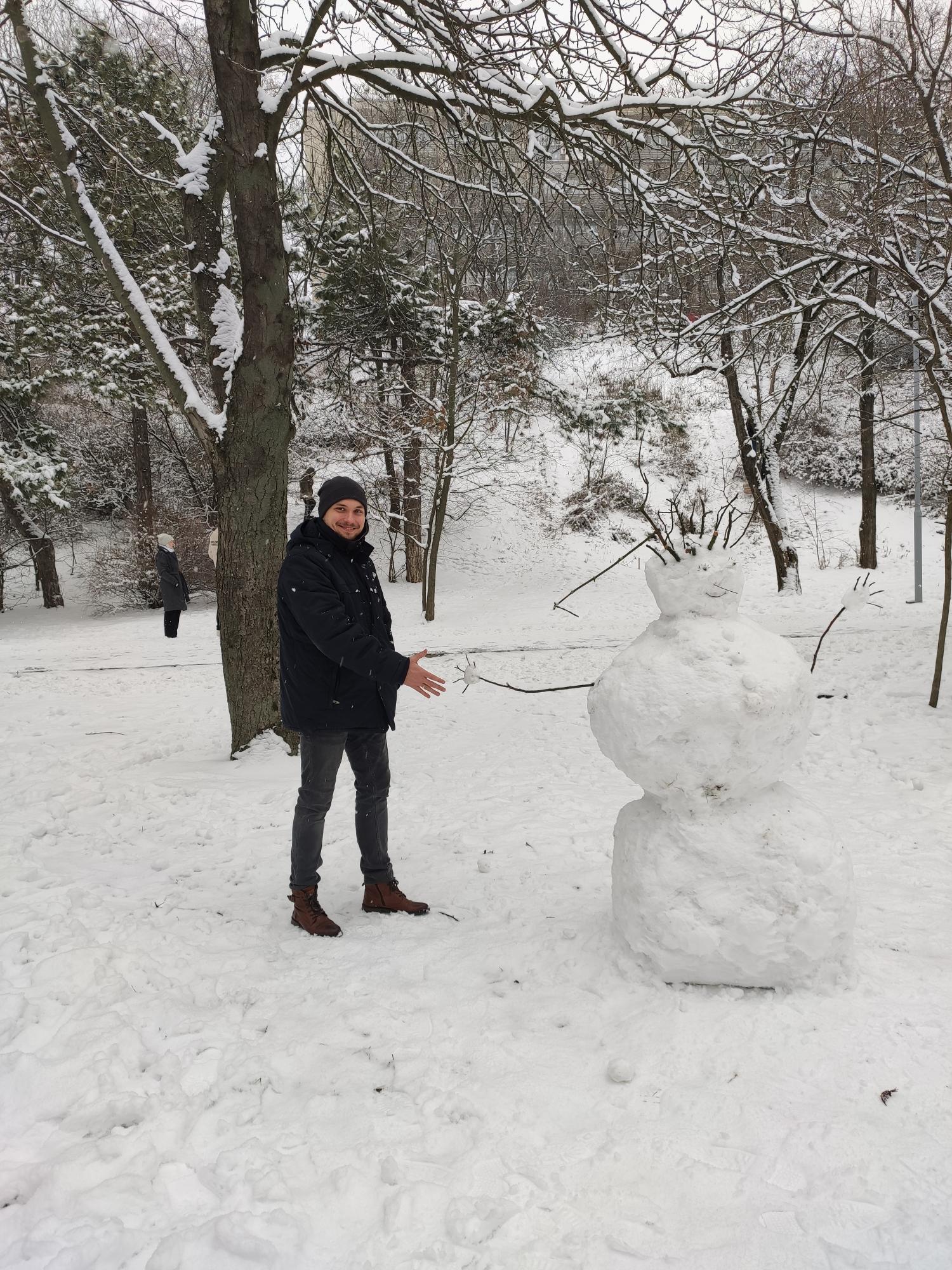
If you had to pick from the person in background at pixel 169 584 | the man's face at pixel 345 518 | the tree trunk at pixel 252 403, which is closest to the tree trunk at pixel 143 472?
the person in background at pixel 169 584

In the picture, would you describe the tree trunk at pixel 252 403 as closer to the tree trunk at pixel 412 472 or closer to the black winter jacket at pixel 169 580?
the black winter jacket at pixel 169 580

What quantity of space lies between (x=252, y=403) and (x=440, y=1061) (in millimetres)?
4536

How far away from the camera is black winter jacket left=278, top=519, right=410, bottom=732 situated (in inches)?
115

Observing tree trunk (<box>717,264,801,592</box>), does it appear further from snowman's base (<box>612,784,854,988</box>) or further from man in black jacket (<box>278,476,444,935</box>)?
snowman's base (<box>612,784,854,988</box>)

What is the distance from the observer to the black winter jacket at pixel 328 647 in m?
2.92

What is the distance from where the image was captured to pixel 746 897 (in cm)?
247

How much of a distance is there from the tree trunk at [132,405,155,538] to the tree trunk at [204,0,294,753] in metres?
13.0

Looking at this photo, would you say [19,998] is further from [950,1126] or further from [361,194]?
[361,194]

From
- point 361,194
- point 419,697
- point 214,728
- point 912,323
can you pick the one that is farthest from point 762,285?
point 214,728

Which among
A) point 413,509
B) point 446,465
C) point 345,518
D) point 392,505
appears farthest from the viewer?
point 392,505

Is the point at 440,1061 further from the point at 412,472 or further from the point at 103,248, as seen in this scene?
the point at 412,472

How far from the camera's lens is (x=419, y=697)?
8.12m

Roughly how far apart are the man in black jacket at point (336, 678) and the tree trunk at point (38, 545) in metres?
15.5

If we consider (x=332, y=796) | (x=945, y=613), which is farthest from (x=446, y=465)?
(x=332, y=796)
